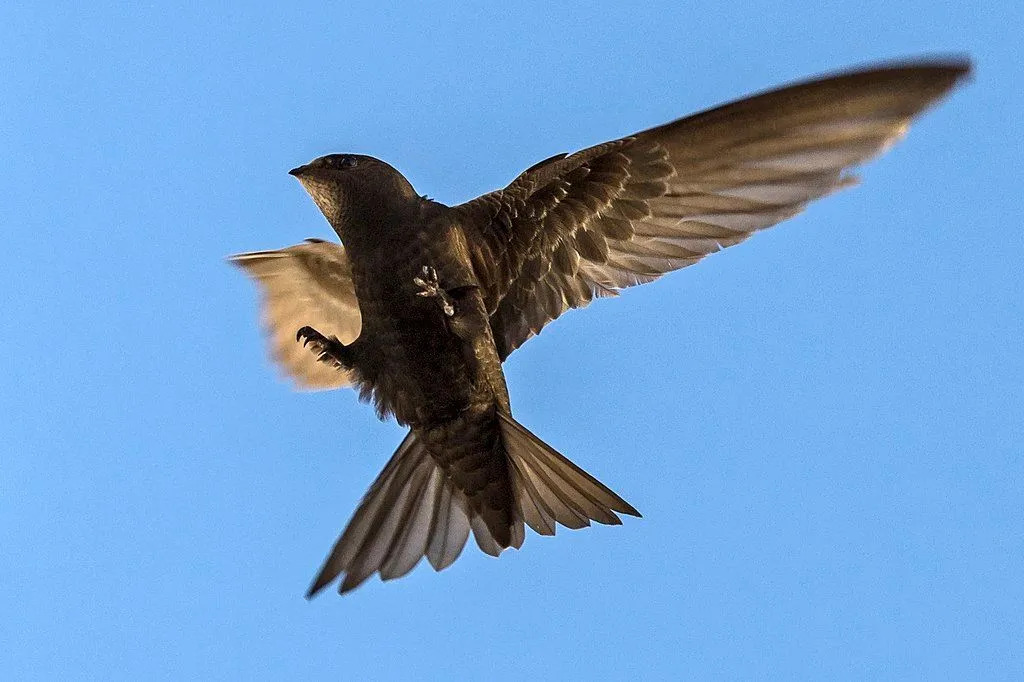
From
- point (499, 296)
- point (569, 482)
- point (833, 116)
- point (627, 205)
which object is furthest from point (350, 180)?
point (833, 116)

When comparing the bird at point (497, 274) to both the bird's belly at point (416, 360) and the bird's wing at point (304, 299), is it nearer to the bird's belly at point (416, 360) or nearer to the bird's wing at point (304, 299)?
the bird's belly at point (416, 360)

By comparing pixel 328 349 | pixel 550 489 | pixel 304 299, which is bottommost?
pixel 550 489

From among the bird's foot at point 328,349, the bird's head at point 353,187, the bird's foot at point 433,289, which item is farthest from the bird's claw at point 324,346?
the bird's foot at point 433,289

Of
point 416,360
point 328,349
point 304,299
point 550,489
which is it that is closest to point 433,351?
point 416,360

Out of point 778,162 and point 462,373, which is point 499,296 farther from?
point 778,162

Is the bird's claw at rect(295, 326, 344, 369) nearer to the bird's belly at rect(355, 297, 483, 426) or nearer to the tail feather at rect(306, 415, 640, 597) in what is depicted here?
the bird's belly at rect(355, 297, 483, 426)

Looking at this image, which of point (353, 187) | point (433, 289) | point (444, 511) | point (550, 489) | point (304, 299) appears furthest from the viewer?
point (304, 299)

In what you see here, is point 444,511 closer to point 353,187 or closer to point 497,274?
point 497,274

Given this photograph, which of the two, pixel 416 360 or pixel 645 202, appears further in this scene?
pixel 645 202
